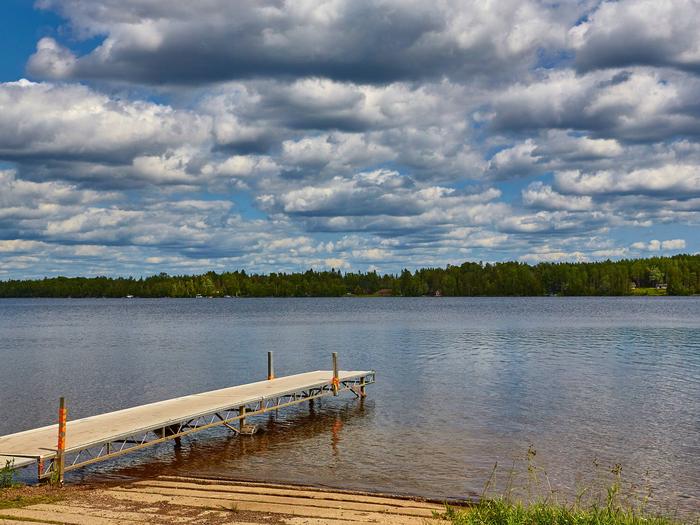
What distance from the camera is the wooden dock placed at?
18.5 m

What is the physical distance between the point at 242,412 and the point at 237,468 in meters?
5.73

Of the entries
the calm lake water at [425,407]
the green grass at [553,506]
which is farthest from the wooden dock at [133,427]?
the green grass at [553,506]

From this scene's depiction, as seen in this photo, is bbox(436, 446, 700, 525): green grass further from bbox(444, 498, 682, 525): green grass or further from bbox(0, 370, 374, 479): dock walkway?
bbox(0, 370, 374, 479): dock walkway

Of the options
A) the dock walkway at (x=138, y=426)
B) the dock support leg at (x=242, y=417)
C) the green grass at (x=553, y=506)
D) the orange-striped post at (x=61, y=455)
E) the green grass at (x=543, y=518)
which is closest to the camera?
the green grass at (x=543, y=518)

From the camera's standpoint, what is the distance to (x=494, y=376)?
42188mm

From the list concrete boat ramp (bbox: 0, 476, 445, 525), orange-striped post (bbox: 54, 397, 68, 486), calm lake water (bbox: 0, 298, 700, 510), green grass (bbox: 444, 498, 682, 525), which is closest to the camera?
green grass (bbox: 444, 498, 682, 525)

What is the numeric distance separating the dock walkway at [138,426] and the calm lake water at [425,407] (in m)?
0.81

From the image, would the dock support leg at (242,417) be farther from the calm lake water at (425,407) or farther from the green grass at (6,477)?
the green grass at (6,477)

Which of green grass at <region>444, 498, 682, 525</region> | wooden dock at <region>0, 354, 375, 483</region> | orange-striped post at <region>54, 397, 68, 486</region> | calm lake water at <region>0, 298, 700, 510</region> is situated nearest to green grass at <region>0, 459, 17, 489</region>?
wooden dock at <region>0, 354, 375, 483</region>

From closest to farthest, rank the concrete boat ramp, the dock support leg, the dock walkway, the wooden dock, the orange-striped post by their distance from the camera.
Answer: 1. the concrete boat ramp
2. the orange-striped post
3. the wooden dock
4. the dock walkway
5. the dock support leg

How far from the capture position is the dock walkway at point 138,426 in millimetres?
18812

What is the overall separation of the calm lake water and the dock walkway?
0.81m

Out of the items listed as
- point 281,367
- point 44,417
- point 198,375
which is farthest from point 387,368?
point 44,417

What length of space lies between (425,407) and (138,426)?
47.6 feet
